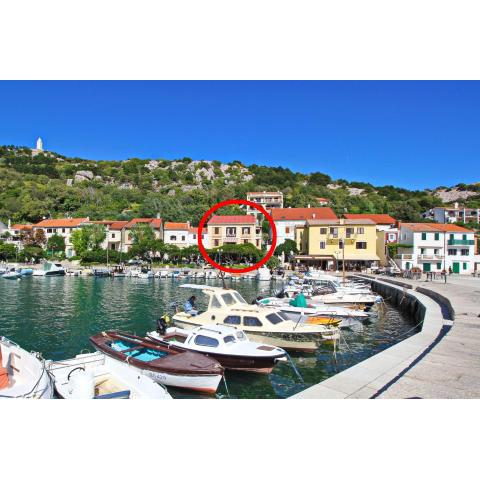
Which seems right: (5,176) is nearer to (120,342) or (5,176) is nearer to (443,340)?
(120,342)

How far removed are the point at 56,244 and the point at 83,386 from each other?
69.7m

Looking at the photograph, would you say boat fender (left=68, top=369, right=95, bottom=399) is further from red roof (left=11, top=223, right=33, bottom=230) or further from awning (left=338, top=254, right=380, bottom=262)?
red roof (left=11, top=223, right=33, bottom=230)

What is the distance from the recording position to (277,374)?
13.1 metres

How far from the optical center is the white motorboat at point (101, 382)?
894 cm

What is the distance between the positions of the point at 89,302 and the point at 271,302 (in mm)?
16378

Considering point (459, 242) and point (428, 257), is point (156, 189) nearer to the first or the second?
point (428, 257)

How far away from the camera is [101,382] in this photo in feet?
32.5

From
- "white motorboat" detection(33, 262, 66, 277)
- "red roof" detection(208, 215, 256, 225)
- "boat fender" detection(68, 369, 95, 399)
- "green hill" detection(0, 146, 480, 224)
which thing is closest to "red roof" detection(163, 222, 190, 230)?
"red roof" detection(208, 215, 256, 225)

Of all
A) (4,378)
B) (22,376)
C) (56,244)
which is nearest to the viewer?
(4,378)

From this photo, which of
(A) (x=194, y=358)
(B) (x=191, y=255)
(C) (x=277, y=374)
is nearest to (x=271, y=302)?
(C) (x=277, y=374)

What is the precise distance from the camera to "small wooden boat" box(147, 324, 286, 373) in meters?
12.5

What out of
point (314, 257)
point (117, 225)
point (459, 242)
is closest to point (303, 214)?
point (314, 257)

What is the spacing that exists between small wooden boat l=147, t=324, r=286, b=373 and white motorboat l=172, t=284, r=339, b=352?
1943 mm

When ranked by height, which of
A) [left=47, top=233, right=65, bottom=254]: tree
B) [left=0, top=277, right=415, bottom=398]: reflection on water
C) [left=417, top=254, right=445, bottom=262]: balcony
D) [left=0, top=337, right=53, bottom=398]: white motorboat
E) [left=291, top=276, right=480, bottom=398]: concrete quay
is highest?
[left=47, top=233, right=65, bottom=254]: tree
